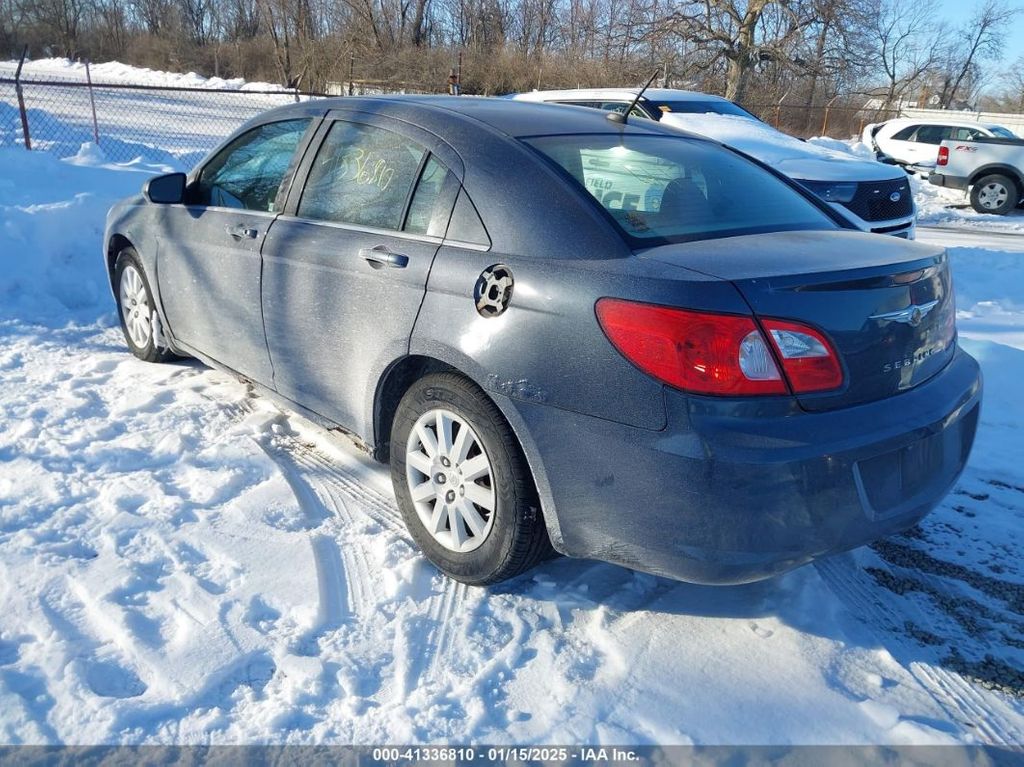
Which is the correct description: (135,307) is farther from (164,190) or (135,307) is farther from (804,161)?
(804,161)

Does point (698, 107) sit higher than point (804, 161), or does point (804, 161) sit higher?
point (698, 107)

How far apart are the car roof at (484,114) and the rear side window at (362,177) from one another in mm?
110

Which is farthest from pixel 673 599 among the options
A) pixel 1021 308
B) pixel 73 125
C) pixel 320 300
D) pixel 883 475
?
pixel 73 125

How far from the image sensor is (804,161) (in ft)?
25.8

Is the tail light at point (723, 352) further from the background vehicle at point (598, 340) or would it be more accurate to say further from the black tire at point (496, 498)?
the black tire at point (496, 498)

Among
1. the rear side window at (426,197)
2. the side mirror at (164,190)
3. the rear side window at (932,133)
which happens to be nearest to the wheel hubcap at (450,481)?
the rear side window at (426,197)

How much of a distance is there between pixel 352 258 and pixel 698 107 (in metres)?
7.25

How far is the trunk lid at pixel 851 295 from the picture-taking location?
2.34 metres

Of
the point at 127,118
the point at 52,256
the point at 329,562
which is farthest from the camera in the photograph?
the point at 127,118

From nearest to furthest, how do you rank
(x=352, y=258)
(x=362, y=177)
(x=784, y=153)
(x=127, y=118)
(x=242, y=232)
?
(x=352, y=258) < (x=362, y=177) < (x=242, y=232) < (x=784, y=153) < (x=127, y=118)

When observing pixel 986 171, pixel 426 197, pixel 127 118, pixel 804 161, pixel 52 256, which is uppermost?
pixel 426 197

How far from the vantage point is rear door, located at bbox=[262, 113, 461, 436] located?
9.93 ft

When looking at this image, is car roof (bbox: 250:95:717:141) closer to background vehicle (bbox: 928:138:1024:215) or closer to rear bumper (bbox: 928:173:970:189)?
background vehicle (bbox: 928:138:1024:215)

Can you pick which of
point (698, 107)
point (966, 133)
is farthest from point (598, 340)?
point (966, 133)
